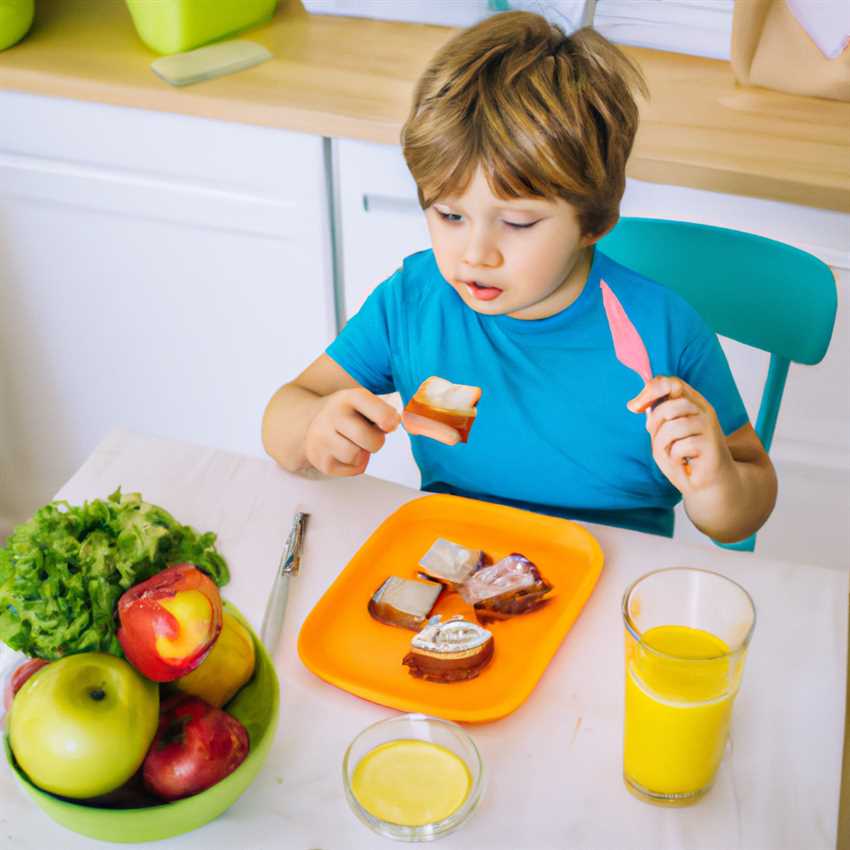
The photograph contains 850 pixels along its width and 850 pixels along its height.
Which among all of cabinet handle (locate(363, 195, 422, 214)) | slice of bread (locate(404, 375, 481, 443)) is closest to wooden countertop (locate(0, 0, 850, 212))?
cabinet handle (locate(363, 195, 422, 214))

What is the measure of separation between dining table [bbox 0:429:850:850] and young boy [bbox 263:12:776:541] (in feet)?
0.31

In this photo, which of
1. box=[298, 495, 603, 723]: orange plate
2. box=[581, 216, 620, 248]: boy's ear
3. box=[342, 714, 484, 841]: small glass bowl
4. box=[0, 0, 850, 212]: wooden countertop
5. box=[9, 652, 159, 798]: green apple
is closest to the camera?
box=[9, 652, 159, 798]: green apple

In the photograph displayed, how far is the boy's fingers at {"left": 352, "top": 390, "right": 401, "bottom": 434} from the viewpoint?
3.46 feet

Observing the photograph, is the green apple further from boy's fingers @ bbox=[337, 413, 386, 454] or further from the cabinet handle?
the cabinet handle

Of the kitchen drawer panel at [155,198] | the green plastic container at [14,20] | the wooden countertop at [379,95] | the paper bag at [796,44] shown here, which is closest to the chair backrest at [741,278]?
the wooden countertop at [379,95]

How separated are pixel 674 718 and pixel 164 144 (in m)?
1.37

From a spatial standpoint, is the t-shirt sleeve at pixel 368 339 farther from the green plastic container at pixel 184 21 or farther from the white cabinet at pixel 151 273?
the green plastic container at pixel 184 21

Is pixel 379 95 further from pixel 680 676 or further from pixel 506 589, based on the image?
pixel 680 676

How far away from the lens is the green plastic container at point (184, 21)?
5.90 ft

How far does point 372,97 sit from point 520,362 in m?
0.64

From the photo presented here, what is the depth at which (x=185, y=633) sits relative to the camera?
2.28 feet

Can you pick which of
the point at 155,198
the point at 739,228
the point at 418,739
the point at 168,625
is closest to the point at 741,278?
the point at 739,228

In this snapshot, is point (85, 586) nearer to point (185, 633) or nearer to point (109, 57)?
point (185, 633)

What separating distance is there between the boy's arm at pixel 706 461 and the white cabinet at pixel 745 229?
494 mm
